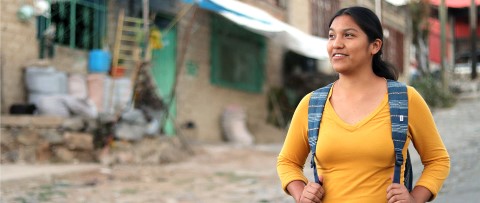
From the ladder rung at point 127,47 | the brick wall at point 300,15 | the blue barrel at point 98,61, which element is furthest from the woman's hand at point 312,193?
the brick wall at point 300,15

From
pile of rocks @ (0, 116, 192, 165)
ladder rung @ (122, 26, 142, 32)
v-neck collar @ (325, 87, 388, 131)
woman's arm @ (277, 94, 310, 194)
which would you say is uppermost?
ladder rung @ (122, 26, 142, 32)

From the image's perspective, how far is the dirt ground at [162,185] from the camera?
5602mm

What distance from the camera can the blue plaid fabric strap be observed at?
5.24 feet

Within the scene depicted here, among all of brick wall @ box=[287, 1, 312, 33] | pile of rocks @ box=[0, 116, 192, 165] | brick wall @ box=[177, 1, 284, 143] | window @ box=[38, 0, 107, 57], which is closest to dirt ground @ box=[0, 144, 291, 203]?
pile of rocks @ box=[0, 116, 192, 165]

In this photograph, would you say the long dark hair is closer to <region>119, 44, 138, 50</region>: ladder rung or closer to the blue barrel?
the blue barrel

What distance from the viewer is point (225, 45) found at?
13.6m

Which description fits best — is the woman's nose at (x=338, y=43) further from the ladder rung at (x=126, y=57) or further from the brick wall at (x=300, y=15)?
the brick wall at (x=300, y=15)

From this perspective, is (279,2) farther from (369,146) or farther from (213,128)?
(369,146)

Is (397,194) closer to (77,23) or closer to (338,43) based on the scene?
(338,43)

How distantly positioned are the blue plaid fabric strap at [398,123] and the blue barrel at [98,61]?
330 inches

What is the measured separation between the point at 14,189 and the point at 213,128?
23.4ft

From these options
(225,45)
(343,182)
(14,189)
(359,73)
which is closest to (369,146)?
(343,182)

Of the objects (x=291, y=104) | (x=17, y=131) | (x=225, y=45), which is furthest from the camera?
(x=291, y=104)

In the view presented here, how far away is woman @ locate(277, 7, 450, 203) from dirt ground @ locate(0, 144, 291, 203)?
3.76 metres
